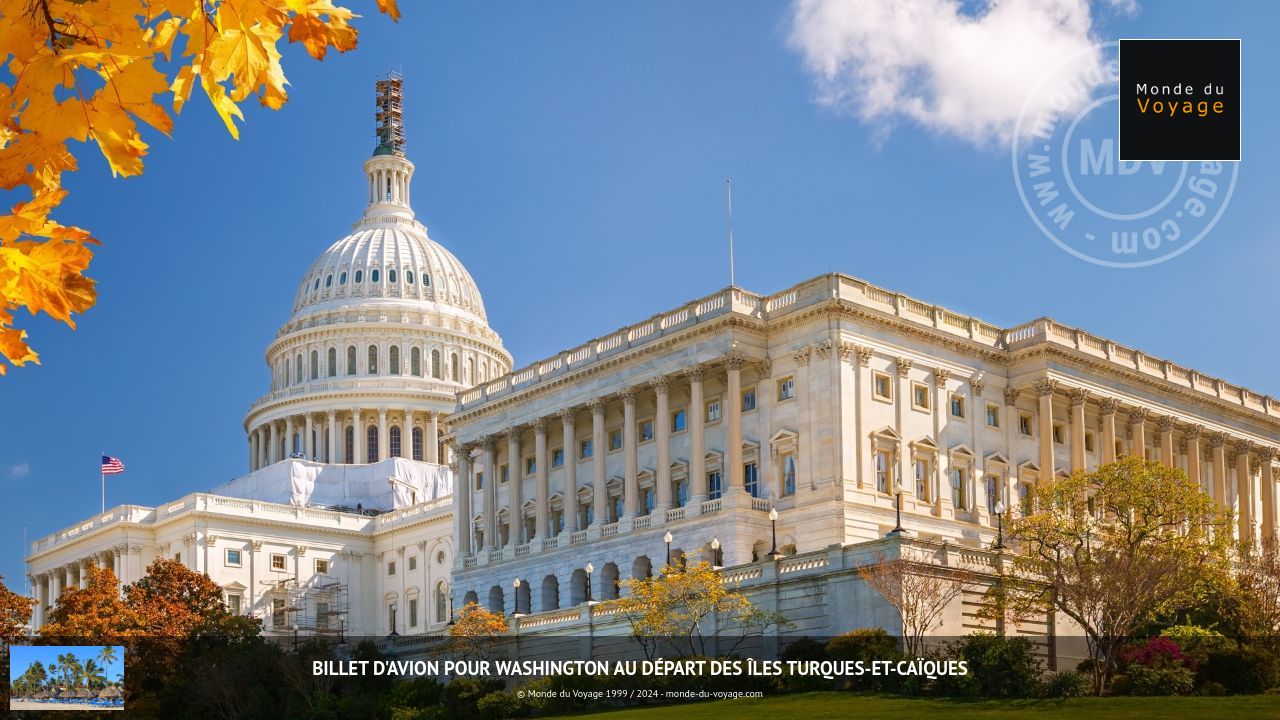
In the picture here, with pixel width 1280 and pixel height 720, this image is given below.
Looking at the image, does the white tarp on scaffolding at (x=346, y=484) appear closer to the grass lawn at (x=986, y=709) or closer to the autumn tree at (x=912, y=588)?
the autumn tree at (x=912, y=588)

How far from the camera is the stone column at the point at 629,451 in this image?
88.6 meters

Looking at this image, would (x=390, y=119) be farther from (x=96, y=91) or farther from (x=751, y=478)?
(x=96, y=91)

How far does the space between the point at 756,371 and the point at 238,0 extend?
8003 cm

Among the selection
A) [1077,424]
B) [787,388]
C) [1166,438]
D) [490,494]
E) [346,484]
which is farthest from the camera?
[346,484]

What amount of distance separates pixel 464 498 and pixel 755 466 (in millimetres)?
27549

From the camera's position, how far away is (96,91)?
4.94 metres

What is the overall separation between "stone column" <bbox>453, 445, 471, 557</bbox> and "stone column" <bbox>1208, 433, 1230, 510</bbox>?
47.8 meters

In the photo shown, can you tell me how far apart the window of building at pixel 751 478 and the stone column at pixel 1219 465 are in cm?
3438

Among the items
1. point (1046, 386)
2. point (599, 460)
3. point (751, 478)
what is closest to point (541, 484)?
point (599, 460)

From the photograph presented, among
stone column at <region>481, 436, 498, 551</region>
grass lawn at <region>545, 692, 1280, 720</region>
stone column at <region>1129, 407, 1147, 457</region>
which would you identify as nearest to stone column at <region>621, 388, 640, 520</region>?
stone column at <region>481, 436, 498, 551</region>

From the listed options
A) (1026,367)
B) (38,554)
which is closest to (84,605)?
(1026,367)

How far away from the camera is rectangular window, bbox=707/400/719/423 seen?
284ft

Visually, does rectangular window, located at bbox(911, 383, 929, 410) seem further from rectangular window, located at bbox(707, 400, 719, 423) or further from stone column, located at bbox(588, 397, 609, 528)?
stone column, located at bbox(588, 397, 609, 528)

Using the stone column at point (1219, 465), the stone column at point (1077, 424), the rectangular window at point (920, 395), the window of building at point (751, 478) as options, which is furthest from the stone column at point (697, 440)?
the stone column at point (1219, 465)
